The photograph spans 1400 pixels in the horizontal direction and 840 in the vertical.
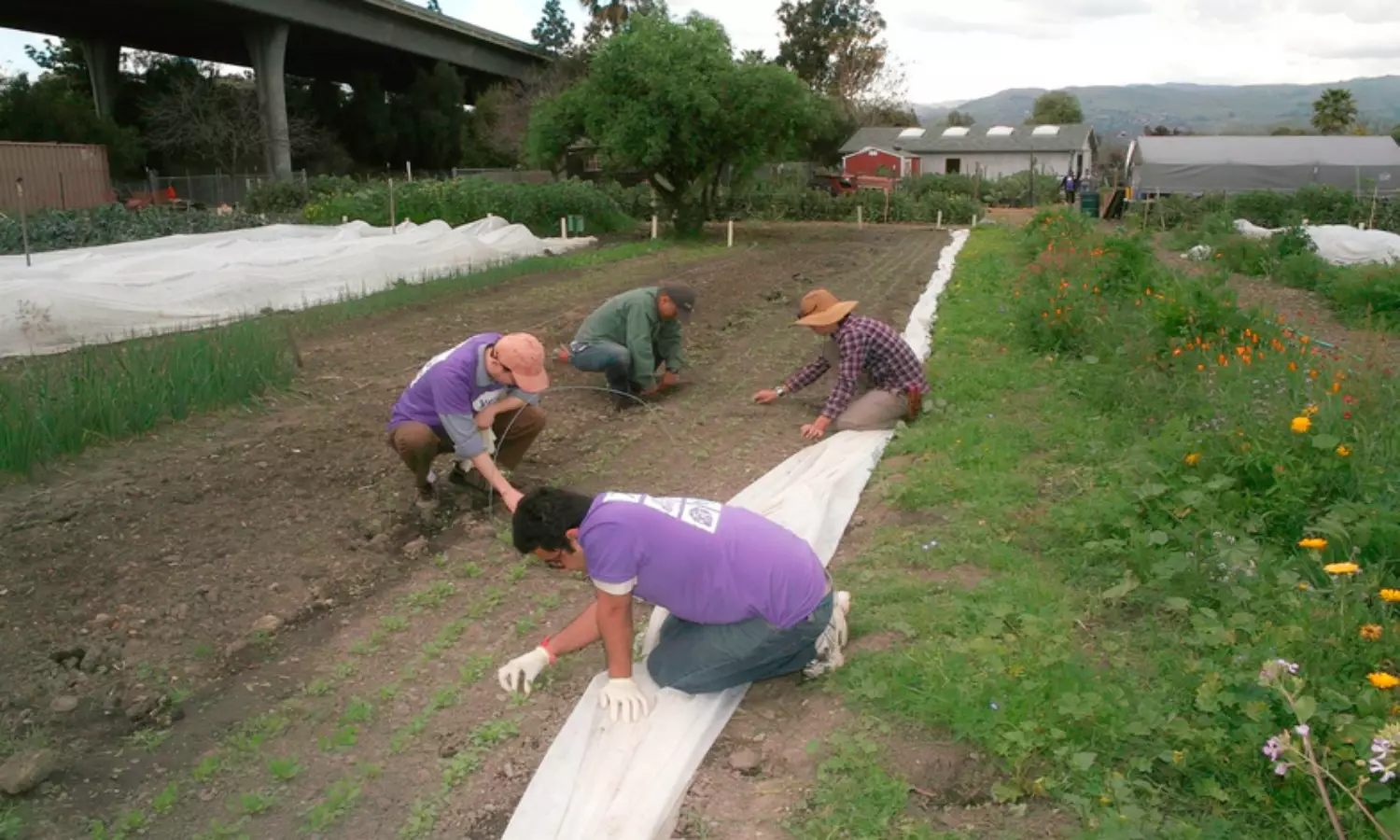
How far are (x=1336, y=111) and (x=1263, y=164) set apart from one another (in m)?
32.1

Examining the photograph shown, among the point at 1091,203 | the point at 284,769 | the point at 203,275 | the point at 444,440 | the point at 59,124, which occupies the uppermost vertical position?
the point at 59,124

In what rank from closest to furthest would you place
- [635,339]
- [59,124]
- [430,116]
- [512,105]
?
[635,339]
[59,124]
[430,116]
[512,105]

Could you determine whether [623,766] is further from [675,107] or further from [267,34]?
[267,34]

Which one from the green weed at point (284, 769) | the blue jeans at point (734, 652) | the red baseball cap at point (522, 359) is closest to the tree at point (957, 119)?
the red baseball cap at point (522, 359)

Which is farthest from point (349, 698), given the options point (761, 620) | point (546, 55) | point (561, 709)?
point (546, 55)

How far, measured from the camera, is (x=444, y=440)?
462 cm

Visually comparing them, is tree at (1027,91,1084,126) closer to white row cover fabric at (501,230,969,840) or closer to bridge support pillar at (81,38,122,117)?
bridge support pillar at (81,38,122,117)

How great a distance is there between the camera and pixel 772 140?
721 inches

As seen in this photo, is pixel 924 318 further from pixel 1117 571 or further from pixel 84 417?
pixel 84 417

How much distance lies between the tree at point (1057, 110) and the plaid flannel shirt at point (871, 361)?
67.7 metres

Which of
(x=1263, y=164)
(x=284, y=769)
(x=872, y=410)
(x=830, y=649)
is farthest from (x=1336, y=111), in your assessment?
(x=284, y=769)

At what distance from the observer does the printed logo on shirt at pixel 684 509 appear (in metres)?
2.78

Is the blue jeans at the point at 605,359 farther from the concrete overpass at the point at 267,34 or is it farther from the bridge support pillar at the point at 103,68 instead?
the bridge support pillar at the point at 103,68

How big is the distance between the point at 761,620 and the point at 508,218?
16669 mm
